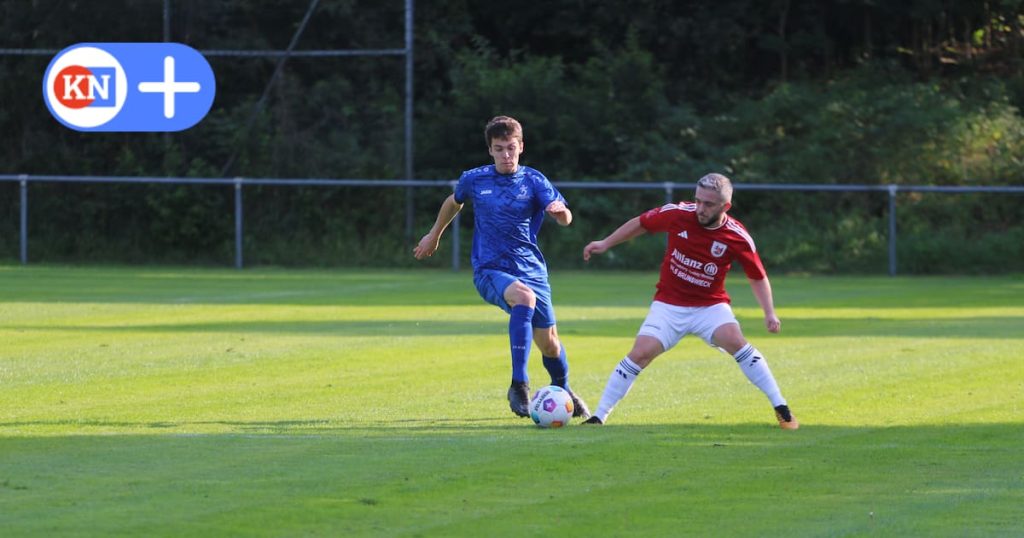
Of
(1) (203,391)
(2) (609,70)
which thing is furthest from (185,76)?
(1) (203,391)

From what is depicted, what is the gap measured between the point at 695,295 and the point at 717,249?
12.9 inches

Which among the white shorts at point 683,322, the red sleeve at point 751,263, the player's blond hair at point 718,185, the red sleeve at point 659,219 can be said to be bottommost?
the white shorts at point 683,322

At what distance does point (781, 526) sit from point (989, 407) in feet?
15.6

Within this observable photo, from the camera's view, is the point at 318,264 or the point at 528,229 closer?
the point at 528,229

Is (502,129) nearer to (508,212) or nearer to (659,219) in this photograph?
(508,212)

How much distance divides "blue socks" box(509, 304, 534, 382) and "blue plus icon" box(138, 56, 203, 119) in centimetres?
2299

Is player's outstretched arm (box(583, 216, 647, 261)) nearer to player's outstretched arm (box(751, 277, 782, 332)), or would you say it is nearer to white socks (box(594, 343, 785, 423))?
white socks (box(594, 343, 785, 423))

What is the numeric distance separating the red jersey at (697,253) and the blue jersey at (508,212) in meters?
0.87

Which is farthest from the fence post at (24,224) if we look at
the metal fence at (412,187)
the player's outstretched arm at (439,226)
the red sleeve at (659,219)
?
the red sleeve at (659,219)

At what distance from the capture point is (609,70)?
115 feet

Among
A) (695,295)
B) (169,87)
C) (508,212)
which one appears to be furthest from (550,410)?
(169,87)

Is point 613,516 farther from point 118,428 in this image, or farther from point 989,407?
point 989,407

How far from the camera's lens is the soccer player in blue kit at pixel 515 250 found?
1070 centimetres

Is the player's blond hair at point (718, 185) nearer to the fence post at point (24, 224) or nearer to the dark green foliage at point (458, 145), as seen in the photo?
the dark green foliage at point (458, 145)
